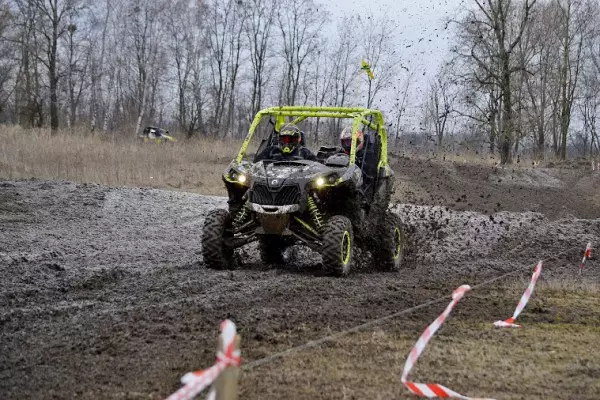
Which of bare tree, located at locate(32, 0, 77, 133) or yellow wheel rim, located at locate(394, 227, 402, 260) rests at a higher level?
bare tree, located at locate(32, 0, 77, 133)

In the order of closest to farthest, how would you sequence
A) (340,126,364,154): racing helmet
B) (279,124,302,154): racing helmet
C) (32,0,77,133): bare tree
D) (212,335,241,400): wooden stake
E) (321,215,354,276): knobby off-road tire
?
1. (212,335,241,400): wooden stake
2. (321,215,354,276): knobby off-road tire
3. (279,124,302,154): racing helmet
4. (340,126,364,154): racing helmet
5. (32,0,77,133): bare tree

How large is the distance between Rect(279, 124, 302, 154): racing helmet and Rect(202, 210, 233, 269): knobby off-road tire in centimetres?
129

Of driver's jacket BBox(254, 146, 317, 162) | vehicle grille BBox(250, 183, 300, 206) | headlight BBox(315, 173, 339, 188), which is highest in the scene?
driver's jacket BBox(254, 146, 317, 162)

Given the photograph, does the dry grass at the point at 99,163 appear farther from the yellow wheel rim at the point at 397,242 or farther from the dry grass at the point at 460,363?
the dry grass at the point at 460,363

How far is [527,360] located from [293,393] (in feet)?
6.51

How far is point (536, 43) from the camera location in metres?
47.3

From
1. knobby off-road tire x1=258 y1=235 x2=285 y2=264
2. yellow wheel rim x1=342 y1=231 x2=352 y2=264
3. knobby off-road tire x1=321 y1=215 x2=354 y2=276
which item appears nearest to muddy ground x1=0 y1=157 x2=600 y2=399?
knobby off-road tire x1=258 y1=235 x2=285 y2=264

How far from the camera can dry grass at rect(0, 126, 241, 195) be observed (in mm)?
21469

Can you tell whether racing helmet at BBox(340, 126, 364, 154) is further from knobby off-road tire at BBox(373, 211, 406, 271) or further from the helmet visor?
knobby off-road tire at BBox(373, 211, 406, 271)

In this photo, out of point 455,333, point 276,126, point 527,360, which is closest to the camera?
point 527,360

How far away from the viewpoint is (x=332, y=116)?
417 inches

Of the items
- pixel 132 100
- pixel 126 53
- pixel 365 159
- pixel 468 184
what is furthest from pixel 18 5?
pixel 365 159

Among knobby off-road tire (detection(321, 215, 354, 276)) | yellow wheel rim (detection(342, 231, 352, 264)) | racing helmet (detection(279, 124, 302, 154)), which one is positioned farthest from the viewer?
racing helmet (detection(279, 124, 302, 154))

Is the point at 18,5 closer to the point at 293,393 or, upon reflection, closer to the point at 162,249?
→ the point at 162,249
